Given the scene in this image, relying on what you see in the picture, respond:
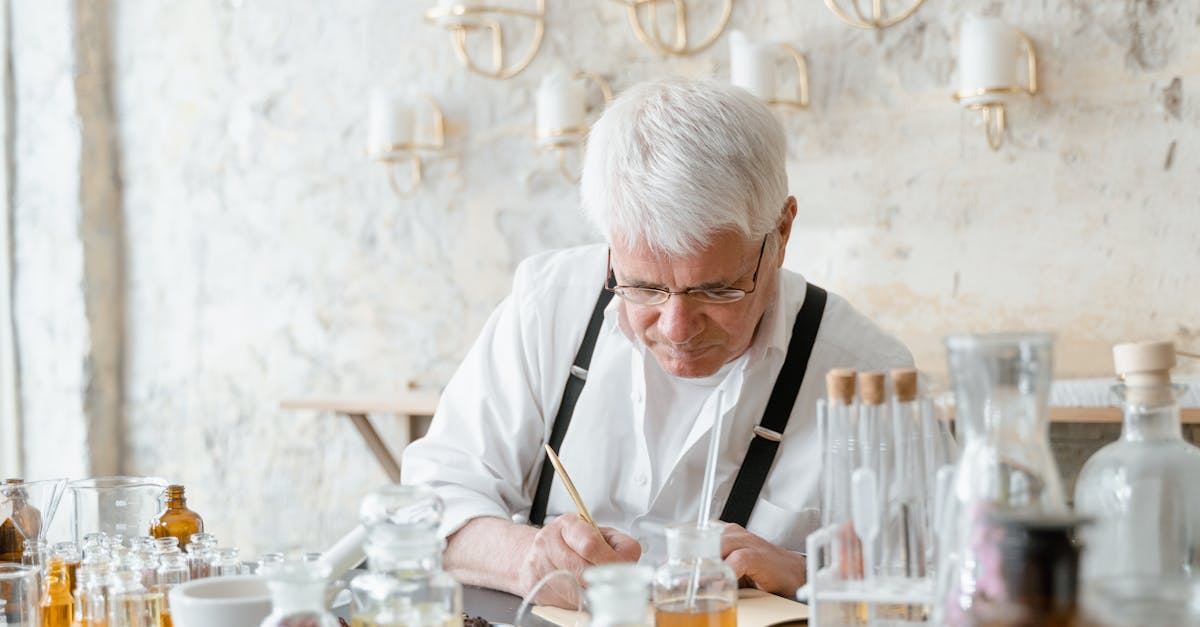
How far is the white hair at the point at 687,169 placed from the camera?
1744mm

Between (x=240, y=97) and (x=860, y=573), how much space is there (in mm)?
3804

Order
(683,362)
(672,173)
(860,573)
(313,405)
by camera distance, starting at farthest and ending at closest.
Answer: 1. (313,405)
2. (683,362)
3. (672,173)
4. (860,573)

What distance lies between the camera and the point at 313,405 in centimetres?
391

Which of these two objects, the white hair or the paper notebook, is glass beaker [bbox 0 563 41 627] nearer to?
the paper notebook

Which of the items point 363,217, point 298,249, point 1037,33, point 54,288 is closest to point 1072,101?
point 1037,33

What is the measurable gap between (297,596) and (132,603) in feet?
1.29

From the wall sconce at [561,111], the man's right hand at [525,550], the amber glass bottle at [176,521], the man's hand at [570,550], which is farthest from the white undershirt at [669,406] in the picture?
the wall sconce at [561,111]

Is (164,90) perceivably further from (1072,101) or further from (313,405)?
(1072,101)

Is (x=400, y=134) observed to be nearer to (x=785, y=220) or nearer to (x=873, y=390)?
(x=785, y=220)

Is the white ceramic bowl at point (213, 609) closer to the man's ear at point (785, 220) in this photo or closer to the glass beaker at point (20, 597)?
the glass beaker at point (20, 597)

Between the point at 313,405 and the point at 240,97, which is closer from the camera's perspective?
the point at 313,405

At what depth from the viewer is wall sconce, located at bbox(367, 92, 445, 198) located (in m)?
3.93

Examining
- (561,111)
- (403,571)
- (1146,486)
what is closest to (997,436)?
(1146,486)

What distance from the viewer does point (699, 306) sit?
1.83 metres
